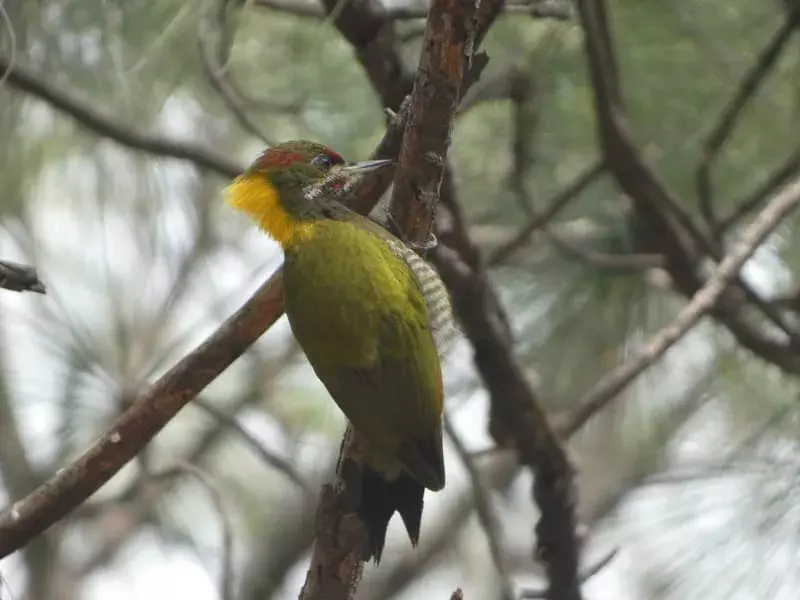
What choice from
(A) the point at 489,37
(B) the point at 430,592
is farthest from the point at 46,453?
(A) the point at 489,37

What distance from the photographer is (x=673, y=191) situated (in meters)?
1.73

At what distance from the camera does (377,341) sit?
0.96m

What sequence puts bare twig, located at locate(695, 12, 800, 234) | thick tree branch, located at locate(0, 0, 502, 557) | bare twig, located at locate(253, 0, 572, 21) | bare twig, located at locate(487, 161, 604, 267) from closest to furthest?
thick tree branch, located at locate(0, 0, 502, 557) < bare twig, located at locate(253, 0, 572, 21) < bare twig, located at locate(695, 12, 800, 234) < bare twig, located at locate(487, 161, 604, 267)

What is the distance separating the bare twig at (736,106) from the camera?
137 centimetres

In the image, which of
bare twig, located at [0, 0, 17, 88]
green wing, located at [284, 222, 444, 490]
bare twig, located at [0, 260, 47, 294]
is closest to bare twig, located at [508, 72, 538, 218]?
green wing, located at [284, 222, 444, 490]

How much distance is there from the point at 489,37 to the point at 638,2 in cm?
23

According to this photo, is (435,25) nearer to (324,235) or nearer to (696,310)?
(324,235)

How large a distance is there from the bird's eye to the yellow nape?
5 centimetres

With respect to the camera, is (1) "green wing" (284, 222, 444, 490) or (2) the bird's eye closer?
(1) "green wing" (284, 222, 444, 490)

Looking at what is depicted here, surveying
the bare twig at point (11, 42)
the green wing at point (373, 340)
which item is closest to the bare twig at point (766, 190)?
the green wing at point (373, 340)

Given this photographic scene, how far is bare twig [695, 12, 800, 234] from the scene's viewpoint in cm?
137

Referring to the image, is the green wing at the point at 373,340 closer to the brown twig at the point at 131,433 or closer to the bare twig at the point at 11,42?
the brown twig at the point at 131,433

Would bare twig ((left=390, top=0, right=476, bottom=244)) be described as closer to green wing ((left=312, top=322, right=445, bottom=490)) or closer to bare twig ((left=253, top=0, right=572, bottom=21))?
green wing ((left=312, top=322, right=445, bottom=490))

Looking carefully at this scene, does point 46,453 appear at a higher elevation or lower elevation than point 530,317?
higher
